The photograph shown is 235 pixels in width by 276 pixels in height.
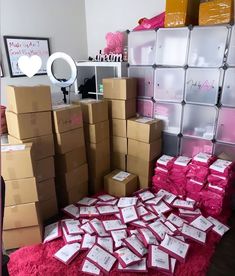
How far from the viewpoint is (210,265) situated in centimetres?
155

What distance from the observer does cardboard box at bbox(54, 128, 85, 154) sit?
6.35 ft

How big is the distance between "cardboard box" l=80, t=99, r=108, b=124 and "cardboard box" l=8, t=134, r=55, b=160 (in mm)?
409

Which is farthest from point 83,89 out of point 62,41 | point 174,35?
point 174,35

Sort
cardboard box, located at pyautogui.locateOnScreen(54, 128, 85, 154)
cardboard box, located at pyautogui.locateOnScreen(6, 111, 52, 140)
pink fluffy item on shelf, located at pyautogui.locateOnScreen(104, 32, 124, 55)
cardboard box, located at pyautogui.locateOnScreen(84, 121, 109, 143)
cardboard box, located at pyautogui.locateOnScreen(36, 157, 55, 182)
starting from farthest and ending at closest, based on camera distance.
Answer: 1. pink fluffy item on shelf, located at pyautogui.locateOnScreen(104, 32, 124, 55)
2. cardboard box, located at pyautogui.locateOnScreen(84, 121, 109, 143)
3. cardboard box, located at pyautogui.locateOnScreen(54, 128, 85, 154)
4. cardboard box, located at pyautogui.locateOnScreen(36, 157, 55, 182)
5. cardboard box, located at pyautogui.locateOnScreen(6, 111, 52, 140)

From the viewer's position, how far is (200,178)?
2010mm

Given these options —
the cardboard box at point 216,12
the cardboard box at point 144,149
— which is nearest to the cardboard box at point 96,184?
the cardboard box at point 144,149

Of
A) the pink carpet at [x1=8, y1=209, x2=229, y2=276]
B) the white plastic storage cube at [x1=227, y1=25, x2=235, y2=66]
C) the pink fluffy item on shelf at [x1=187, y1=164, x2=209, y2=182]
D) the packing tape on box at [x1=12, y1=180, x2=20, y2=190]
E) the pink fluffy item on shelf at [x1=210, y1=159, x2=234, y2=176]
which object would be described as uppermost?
the white plastic storage cube at [x1=227, y1=25, x2=235, y2=66]

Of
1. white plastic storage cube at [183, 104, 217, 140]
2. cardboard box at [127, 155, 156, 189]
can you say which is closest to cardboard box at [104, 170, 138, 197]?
cardboard box at [127, 155, 156, 189]

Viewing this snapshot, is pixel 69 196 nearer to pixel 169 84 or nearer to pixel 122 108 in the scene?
pixel 122 108

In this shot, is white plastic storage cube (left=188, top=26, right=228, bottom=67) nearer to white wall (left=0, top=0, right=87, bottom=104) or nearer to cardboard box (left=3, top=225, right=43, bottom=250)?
white wall (left=0, top=0, right=87, bottom=104)

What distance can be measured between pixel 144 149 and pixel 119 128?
0.34 m

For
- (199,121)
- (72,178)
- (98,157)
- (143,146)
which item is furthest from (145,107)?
(72,178)

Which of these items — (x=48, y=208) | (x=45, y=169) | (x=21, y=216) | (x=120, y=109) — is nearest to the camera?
(x=21, y=216)

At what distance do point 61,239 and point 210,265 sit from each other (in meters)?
1.06
